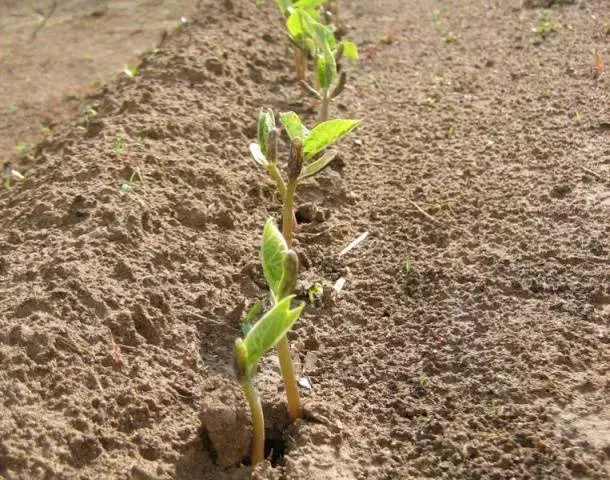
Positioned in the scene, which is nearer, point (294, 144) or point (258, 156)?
point (294, 144)

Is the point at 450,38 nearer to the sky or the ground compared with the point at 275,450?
nearer to the sky

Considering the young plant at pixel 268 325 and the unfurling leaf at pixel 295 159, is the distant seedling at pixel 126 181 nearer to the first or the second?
the unfurling leaf at pixel 295 159

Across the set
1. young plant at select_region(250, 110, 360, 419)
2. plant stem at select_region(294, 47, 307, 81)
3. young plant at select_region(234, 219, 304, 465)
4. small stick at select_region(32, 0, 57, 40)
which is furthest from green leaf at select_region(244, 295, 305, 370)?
small stick at select_region(32, 0, 57, 40)

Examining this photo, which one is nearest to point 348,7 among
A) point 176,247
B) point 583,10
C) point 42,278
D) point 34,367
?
point 583,10

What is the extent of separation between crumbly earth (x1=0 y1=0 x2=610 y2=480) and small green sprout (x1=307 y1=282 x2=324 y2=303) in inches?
0.8

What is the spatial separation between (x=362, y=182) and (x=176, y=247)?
764mm

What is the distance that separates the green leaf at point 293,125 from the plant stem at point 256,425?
2.41 ft

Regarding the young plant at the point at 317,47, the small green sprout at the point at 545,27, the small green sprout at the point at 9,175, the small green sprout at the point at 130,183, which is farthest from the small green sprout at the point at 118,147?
the small green sprout at the point at 545,27

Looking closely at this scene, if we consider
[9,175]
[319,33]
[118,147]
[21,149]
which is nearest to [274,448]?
[118,147]

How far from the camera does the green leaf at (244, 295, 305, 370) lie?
5.50ft

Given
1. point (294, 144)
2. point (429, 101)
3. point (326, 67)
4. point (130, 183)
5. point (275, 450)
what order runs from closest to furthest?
1. point (275, 450)
2. point (294, 144)
3. point (130, 183)
4. point (326, 67)
5. point (429, 101)

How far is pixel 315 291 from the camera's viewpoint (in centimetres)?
241

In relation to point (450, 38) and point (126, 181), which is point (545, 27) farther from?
point (126, 181)

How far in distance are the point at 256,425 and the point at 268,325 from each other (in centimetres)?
28
